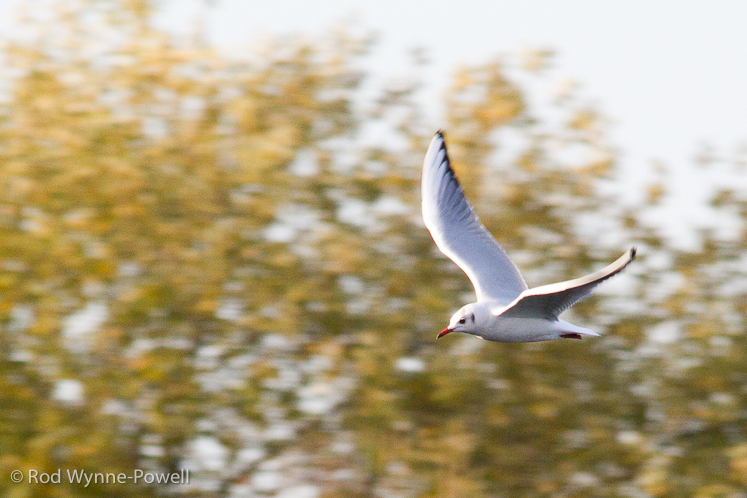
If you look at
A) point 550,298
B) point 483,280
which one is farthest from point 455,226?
point 550,298

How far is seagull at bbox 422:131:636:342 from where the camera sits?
453 cm

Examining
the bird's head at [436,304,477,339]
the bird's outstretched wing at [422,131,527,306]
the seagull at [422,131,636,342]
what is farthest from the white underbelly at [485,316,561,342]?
the bird's outstretched wing at [422,131,527,306]

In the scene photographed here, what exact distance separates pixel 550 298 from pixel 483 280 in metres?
0.85

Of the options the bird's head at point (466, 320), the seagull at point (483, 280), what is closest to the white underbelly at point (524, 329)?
the seagull at point (483, 280)

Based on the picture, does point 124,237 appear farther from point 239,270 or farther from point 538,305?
point 538,305

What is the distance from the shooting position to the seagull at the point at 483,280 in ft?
14.9

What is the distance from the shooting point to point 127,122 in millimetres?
7750

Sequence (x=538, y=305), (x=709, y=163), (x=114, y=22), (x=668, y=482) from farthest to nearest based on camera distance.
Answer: (x=114, y=22) < (x=709, y=163) < (x=668, y=482) < (x=538, y=305)

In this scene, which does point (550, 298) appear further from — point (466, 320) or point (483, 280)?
point (483, 280)

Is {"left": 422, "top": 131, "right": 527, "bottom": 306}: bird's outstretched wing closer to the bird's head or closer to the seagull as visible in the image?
the seagull

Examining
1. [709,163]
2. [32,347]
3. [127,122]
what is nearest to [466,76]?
[709,163]

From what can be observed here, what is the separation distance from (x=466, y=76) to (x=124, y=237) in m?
2.91

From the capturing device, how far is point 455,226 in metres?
5.46

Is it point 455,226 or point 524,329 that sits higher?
point 455,226
